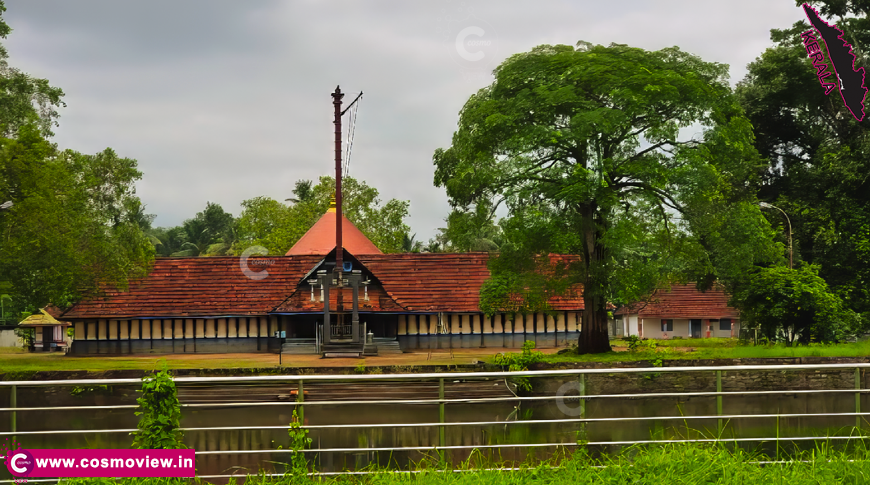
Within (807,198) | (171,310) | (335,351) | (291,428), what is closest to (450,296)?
(335,351)

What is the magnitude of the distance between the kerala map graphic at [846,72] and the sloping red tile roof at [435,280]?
37.5ft

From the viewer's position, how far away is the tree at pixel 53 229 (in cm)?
2223

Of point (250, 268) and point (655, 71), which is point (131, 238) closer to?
point (250, 268)

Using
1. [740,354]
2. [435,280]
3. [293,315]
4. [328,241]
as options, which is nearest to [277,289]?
[293,315]

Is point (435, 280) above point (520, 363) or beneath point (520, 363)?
above

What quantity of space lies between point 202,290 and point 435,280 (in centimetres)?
922

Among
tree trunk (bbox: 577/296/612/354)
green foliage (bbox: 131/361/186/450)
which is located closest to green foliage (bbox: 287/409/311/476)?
green foliage (bbox: 131/361/186/450)

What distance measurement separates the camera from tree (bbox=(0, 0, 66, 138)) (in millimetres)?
24156

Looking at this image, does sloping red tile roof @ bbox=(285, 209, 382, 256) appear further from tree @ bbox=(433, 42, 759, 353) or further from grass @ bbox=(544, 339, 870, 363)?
grass @ bbox=(544, 339, 870, 363)

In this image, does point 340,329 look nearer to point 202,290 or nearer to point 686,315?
point 202,290

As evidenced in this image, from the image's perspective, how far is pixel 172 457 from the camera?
5789 mm

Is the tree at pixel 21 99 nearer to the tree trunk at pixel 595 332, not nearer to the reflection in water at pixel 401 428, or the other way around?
the reflection in water at pixel 401 428

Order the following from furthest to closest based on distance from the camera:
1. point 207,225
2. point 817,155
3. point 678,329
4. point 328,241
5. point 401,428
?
point 207,225
point 678,329
point 328,241
point 817,155
point 401,428

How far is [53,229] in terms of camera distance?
22.6 m
